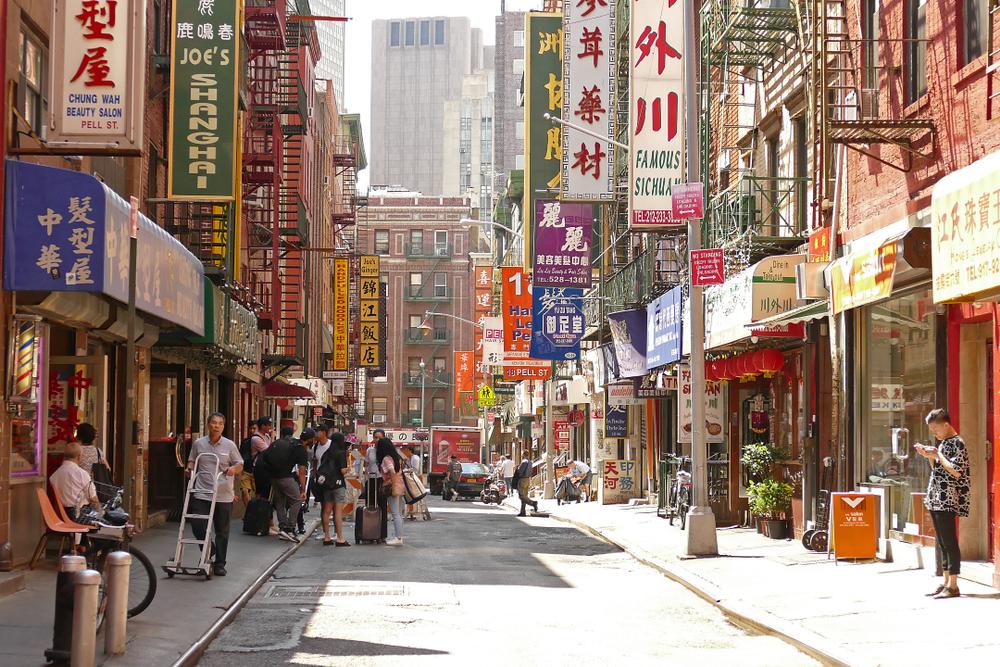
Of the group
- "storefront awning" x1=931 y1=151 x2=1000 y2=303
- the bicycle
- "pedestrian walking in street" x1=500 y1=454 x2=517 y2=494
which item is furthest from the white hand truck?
"pedestrian walking in street" x1=500 y1=454 x2=517 y2=494

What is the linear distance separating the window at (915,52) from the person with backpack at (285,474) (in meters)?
11.2

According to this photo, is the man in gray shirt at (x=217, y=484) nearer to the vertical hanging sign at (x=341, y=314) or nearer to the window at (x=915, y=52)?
the window at (x=915, y=52)

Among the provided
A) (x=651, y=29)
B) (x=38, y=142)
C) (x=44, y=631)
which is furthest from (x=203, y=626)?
(x=651, y=29)

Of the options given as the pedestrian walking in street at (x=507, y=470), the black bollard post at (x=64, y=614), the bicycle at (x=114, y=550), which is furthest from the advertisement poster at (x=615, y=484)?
the black bollard post at (x=64, y=614)

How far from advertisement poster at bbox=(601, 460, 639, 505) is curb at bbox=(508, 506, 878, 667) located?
20.1 metres

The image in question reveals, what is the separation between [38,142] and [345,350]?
49322mm

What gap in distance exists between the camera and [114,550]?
37.6ft

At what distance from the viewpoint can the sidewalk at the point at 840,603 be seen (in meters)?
10.8

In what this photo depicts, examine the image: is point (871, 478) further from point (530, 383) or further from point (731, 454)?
point (530, 383)

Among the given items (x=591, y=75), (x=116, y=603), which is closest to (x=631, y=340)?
(x=591, y=75)

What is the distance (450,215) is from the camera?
117 meters

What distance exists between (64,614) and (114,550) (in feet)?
5.99

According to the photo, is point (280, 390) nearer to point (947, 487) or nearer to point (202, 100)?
point (202, 100)

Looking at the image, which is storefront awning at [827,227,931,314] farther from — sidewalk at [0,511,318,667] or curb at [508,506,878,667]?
sidewalk at [0,511,318,667]
